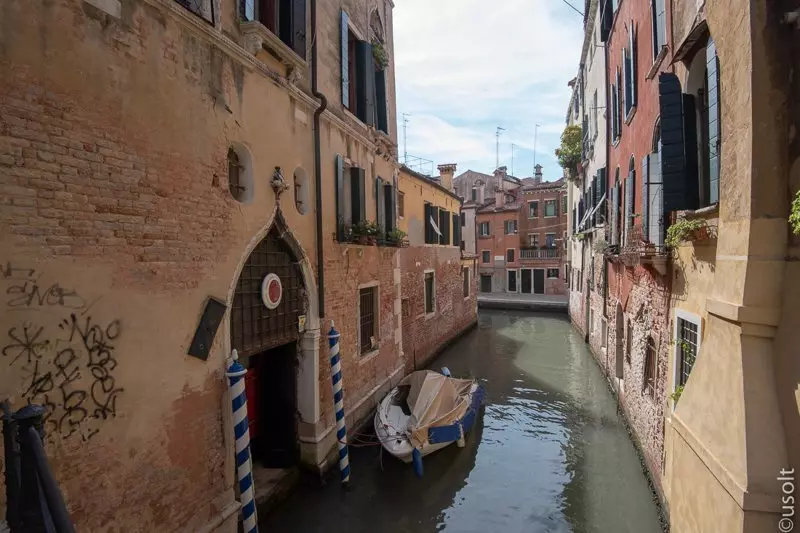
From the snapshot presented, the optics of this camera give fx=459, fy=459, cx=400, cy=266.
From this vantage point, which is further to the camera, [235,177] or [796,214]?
[235,177]

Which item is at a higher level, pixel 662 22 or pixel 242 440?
pixel 662 22

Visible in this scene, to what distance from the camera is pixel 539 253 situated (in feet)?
98.4

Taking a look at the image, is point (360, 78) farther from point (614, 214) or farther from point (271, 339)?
point (614, 214)

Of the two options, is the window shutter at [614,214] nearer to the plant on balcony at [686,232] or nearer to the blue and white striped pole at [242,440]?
the plant on balcony at [686,232]

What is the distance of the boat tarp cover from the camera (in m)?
7.76

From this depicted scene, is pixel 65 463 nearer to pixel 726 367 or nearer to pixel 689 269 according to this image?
pixel 726 367

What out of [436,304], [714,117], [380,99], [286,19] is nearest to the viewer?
[714,117]

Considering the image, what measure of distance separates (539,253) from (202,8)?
27.8 metres

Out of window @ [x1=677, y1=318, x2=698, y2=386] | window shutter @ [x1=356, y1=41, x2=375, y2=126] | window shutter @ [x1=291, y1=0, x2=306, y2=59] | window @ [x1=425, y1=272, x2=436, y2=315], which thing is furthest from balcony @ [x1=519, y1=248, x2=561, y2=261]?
window shutter @ [x1=291, y1=0, x2=306, y2=59]

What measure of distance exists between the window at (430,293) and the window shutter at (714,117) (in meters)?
10.5

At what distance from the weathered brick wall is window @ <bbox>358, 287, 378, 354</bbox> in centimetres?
321
